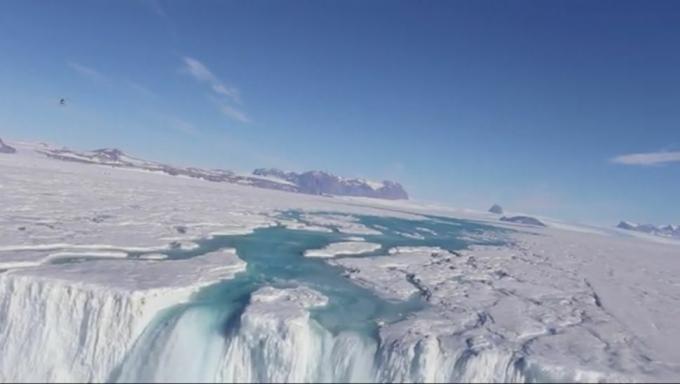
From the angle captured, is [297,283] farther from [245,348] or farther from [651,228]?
[651,228]

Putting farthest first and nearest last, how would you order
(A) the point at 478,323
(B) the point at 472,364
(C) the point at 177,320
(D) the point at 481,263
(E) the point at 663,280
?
(E) the point at 663,280
(D) the point at 481,263
(A) the point at 478,323
(C) the point at 177,320
(B) the point at 472,364

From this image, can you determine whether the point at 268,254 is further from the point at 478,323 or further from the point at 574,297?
the point at 574,297

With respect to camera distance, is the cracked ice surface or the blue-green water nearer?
the cracked ice surface

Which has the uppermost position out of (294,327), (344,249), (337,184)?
(337,184)

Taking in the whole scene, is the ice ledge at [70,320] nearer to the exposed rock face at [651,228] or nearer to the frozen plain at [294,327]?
the frozen plain at [294,327]

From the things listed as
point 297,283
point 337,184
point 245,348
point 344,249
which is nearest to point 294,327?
point 245,348

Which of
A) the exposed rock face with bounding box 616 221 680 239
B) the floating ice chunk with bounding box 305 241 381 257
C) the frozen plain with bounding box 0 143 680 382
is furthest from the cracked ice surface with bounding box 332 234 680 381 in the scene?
the exposed rock face with bounding box 616 221 680 239

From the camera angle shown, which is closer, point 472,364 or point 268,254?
point 472,364

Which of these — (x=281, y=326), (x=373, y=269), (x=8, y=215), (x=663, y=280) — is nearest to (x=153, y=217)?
(x=8, y=215)

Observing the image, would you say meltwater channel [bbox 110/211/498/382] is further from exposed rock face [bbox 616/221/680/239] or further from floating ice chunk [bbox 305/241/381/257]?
exposed rock face [bbox 616/221/680/239]
